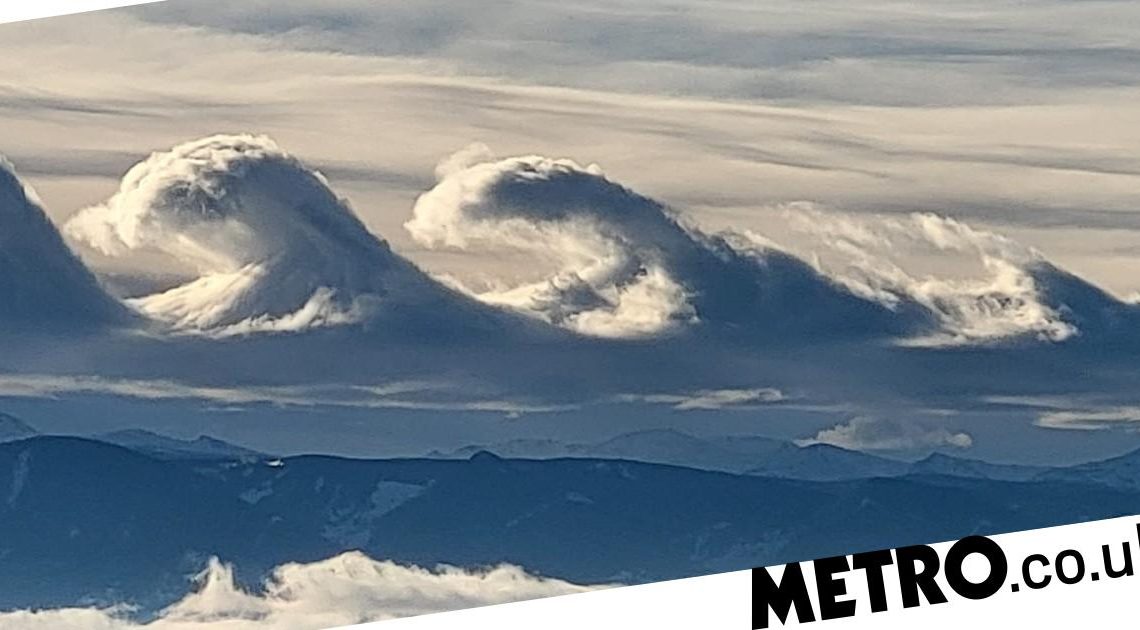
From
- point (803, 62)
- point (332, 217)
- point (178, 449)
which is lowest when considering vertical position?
point (178, 449)

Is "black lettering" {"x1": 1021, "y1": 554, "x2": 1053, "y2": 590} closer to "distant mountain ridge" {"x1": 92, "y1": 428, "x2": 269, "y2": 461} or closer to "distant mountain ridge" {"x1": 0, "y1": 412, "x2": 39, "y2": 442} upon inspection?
"distant mountain ridge" {"x1": 92, "y1": 428, "x2": 269, "y2": 461}

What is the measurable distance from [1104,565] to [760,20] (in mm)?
1323

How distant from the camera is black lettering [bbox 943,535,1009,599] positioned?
2.84m

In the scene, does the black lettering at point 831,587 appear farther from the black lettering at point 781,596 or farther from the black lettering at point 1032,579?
the black lettering at point 1032,579

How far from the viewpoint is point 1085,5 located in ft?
9.89

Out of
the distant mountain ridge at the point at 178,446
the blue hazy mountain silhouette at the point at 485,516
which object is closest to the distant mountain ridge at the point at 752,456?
the blue hazy mountain silhouette at the point at 485,516

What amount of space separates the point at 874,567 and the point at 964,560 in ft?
0.59

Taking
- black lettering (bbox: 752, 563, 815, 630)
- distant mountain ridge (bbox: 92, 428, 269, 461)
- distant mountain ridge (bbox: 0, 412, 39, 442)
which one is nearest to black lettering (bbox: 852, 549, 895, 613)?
black lettering (bbox: 752, 563, 815, 630)

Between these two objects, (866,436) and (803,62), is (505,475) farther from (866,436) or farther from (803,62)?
(803,62)

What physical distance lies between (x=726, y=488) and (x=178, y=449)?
1129mm

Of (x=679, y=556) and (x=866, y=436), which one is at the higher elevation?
(x=866, y=436)

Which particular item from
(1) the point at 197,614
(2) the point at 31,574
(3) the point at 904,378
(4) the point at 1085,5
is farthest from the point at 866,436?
(2) the point at 31,574

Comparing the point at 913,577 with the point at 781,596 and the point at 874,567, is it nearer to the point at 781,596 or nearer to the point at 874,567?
the point at 874,567

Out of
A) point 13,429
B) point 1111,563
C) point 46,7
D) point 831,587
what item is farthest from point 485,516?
point 46,7
